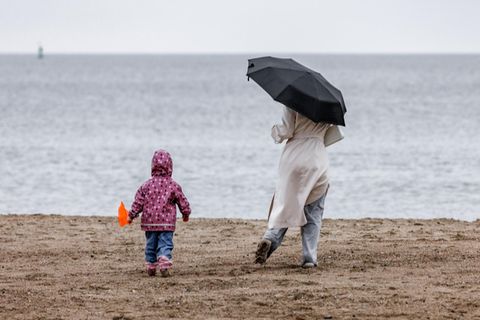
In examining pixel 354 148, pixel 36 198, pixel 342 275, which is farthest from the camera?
pixel 354 148

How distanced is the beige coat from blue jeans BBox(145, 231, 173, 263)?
989 millimetres

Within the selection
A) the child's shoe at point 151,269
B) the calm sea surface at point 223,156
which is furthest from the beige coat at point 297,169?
the calm sea surface at point 223,156

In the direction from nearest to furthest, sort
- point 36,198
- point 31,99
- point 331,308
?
point 331,308, point 36,198, point 31,99

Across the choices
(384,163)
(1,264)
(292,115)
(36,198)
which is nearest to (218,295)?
(292,115)

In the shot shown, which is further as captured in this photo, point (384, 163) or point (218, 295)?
point (384, 163)

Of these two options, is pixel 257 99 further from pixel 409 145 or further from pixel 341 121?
pixel 341 121

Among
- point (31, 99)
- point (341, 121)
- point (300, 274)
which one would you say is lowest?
point (31, 99)

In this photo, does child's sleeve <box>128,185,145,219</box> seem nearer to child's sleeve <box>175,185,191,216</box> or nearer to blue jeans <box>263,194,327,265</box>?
child's sleeve <box>175,185,191,216</box>

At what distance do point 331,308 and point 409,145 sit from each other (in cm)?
3251

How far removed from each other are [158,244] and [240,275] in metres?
0.78

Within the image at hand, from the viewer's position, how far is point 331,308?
8898 mm

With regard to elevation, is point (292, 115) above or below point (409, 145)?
above

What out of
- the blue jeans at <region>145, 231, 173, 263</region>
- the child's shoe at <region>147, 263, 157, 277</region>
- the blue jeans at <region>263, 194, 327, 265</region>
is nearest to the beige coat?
the blue jeans at <region>263, 194, 327, 265</region>

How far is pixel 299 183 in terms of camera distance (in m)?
10.7
